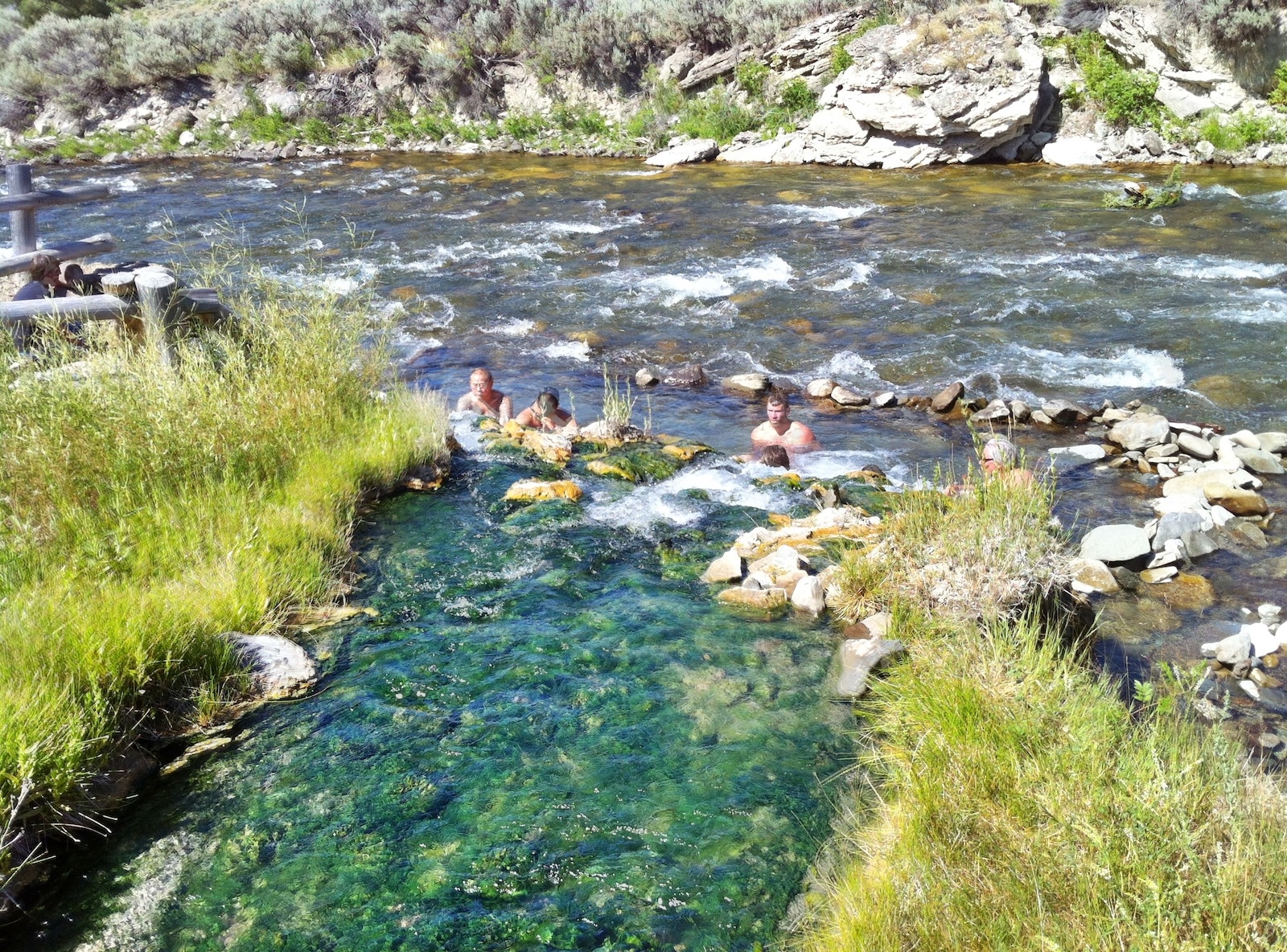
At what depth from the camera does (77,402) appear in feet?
19.4

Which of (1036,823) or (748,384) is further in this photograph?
(748,384)

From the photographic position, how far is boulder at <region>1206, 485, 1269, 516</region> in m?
7.66

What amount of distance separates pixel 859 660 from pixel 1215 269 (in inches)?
461

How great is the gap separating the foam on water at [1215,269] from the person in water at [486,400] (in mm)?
9696

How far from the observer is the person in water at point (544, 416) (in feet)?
32.0

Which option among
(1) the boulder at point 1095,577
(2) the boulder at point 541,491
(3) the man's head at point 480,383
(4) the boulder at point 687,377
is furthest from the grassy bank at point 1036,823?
(4) the boulder at point 687,377

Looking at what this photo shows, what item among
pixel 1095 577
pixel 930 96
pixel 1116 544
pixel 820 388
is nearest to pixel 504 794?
pixel 1095 577

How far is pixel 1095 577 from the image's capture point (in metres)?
6.66

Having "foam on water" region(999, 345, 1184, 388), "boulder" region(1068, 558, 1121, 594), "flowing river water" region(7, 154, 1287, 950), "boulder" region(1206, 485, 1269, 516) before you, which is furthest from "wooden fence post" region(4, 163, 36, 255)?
"boulder" region(1206, 485, 1269, 516)

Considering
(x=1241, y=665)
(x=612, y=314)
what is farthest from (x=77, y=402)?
(x=612, y=314)

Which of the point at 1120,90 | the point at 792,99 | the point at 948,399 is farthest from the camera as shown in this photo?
the point at 792,99

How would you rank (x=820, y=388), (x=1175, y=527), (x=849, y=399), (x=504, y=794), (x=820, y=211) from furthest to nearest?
1. (x=820, y=211)
2. (x=820, y=388)
3. (x=849, y=399)
4. (x=1175, y=527)
5. (x=504, y=794)

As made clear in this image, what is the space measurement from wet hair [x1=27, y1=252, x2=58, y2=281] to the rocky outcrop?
17120 millimetres

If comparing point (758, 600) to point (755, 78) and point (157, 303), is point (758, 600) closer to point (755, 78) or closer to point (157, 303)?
point (157, 303)
